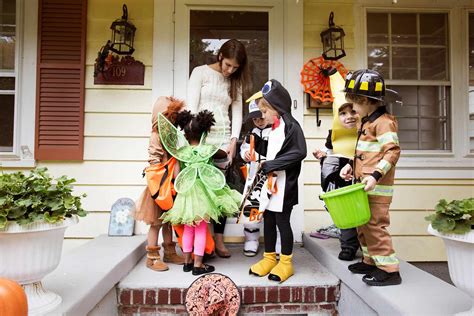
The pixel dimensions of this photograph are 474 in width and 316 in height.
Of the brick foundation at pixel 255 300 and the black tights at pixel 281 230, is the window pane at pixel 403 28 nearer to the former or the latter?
the black tights at pixel 281 230

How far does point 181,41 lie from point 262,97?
1.33 meters

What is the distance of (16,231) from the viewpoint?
4.48 ft

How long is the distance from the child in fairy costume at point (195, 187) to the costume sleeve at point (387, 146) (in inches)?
38.9

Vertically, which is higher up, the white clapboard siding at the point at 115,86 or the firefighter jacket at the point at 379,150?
the white clapboard siding at the point at 115,86

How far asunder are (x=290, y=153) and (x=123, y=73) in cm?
184

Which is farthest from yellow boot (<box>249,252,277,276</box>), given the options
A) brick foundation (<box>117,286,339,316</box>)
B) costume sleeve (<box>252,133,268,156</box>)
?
costume sleeve (<box>252,133,268,156</box>)

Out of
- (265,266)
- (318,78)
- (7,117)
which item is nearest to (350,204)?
(265,266)

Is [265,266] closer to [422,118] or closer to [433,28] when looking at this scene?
[422,118]

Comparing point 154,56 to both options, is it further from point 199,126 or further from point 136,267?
point 136,267

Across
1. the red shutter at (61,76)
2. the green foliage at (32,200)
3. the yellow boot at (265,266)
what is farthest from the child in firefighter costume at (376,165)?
the red shutter at (61,76)

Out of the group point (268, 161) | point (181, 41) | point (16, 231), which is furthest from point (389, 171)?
point (181, 41)

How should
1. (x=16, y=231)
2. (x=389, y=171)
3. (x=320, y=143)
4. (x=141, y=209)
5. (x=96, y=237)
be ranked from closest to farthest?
1. (x=16, y=231)
2. (x=389, y=171)
3. (x=141, y=209)
4. (x=96, y=237)
5. (x=320, y=143)

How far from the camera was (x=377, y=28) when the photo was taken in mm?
3375

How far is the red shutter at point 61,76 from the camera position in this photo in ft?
10.1
